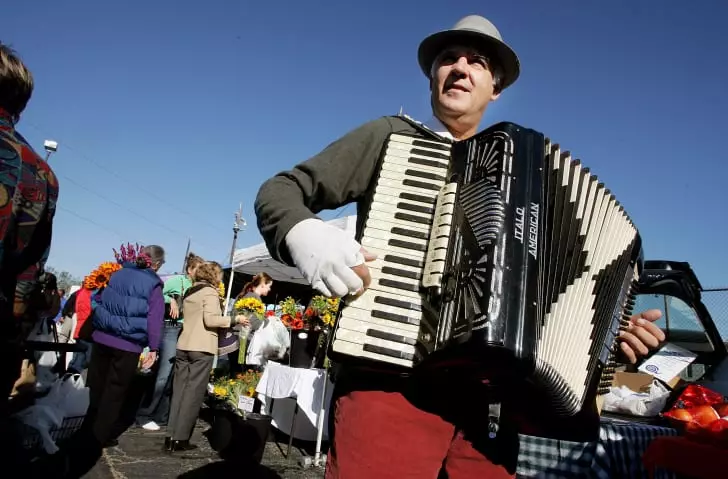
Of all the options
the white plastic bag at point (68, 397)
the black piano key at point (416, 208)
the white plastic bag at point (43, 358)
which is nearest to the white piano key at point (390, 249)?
the black piano key at point (416, 208)

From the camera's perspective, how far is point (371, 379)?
1.30 m

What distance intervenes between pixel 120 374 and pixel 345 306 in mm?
3635

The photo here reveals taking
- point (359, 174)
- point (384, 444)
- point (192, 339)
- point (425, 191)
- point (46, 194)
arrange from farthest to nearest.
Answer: point (192, 339)
point (46, 194)
point (359, 174)
point (425, 191)
point (384, 444)

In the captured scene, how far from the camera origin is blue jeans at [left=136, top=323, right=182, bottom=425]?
18.6 ft

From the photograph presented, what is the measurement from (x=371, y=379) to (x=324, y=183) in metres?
0.58

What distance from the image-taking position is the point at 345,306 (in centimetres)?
121

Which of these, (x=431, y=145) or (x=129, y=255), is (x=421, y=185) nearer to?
(x=431, y=145)

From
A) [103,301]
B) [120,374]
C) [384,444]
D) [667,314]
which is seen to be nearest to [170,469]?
[120,374]

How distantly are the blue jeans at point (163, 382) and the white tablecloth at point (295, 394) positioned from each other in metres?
1.26

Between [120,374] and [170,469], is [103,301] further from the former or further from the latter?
[170,469]

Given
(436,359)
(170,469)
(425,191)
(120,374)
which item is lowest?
(170,469)

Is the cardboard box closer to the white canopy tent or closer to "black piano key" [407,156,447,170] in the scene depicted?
"black piano key" [407,156,447,170]

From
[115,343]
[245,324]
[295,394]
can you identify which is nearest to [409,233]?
[115,343]

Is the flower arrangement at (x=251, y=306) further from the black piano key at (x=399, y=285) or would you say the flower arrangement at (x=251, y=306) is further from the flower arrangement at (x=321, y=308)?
the black piano key at (x=399, y=285)
